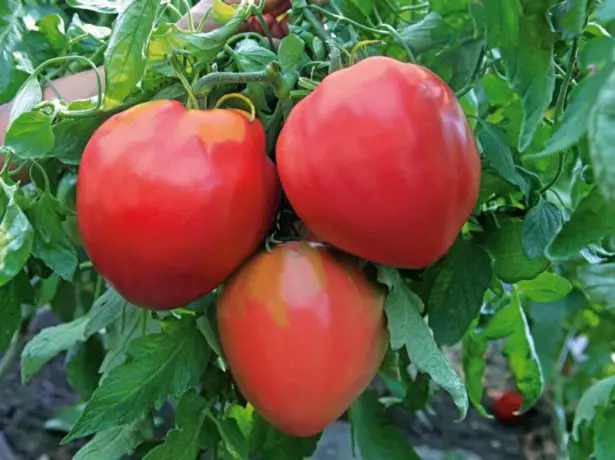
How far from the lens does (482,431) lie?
172 cm

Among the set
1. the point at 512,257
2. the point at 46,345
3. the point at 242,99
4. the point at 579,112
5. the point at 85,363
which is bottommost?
the point at 85,363

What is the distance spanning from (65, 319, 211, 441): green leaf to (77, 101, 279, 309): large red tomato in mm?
86

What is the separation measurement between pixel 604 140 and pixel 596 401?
0.34 m

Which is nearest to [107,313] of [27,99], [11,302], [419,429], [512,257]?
[11,302]

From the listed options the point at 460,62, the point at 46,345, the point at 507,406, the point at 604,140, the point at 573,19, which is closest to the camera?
the point at 604,140

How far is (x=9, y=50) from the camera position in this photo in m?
0.60

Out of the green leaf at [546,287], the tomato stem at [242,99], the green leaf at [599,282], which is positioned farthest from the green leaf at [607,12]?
the green leaf at [546,287]

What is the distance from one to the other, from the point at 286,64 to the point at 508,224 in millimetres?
198

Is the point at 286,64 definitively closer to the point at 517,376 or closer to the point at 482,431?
the point at 517,376

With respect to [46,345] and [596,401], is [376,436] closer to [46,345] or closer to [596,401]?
[596,401]

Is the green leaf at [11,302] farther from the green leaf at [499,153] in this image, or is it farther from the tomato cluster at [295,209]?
the green leaf at [499,153]

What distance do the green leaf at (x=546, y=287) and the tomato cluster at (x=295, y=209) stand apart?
0.16 meters

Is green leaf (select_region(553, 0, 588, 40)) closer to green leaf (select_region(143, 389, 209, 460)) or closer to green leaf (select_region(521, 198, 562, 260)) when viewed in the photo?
green leaf (select_region(521, 198, 562, 260))

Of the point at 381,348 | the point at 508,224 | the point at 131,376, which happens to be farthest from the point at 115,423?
the point at 508,224
